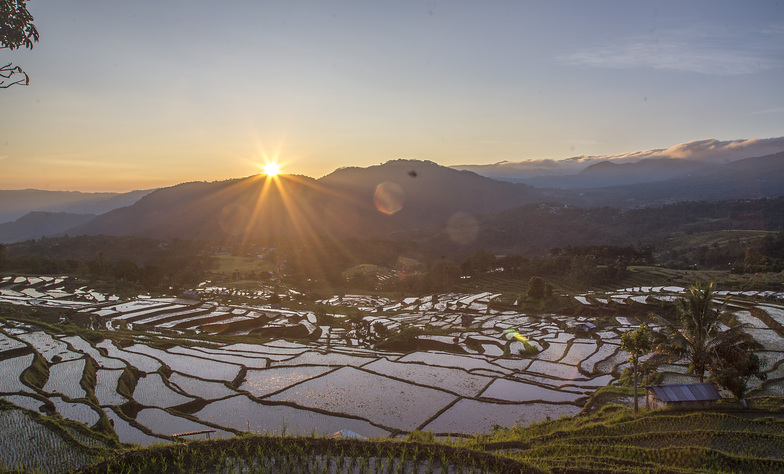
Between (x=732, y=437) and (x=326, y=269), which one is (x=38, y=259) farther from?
(x=732, y=437)

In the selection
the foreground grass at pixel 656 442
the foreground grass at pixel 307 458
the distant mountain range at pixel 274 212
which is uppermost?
the distant mountain range at pixel 274 212

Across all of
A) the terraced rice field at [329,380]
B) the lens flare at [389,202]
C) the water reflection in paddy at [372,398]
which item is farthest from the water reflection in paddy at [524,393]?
the lens flare at [389,202]

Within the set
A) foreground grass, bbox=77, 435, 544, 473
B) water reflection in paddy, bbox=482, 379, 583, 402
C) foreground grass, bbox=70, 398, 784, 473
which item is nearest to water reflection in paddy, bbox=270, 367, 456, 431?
water reflection in paddy, bbox=482, 379, 583, 402

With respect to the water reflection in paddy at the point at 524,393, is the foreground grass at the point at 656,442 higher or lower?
higher

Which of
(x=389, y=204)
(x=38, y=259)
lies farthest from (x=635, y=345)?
(x=389, y=204)

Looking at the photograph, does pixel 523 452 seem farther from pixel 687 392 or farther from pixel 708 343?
pixel 708 343

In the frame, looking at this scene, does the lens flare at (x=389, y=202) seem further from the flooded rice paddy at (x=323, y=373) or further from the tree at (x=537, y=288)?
the flooded rice paddy at (x=323, y=373)

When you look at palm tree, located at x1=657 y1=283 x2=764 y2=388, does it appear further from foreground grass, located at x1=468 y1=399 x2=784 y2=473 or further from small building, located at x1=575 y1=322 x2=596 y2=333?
small building, located at x1=575 y1=322 x2=596 y2=333
